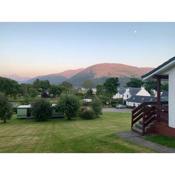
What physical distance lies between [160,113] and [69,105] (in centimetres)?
826

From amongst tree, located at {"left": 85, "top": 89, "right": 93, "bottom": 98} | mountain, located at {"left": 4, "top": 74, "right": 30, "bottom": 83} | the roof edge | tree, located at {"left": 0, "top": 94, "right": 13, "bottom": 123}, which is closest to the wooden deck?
the roof edge

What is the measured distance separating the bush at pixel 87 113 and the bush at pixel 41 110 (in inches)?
69.4

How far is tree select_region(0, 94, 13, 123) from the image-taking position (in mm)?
13492

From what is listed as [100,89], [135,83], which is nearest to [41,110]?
[100,89]

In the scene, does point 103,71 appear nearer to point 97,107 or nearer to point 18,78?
point 97,107

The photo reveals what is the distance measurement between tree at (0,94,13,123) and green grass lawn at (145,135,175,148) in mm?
9085

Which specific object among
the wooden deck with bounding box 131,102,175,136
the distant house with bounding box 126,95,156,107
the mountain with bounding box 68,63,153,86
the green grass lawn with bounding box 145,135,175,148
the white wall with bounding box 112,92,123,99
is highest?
the mountain with bounding box 68,63,153,86

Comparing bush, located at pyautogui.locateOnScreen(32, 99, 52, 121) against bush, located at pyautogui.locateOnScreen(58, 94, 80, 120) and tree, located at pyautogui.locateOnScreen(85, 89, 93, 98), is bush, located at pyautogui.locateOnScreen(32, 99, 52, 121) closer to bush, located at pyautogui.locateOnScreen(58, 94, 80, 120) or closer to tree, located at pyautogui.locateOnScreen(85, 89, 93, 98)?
bush, located at pyautogui.locateOnScreen(58, 94, 80, 120)

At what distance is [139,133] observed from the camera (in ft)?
21.9

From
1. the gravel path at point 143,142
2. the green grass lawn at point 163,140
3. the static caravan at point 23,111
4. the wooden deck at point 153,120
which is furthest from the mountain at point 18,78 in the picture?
the green grass lawn at point 163,140

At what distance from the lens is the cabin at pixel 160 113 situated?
6.17 m

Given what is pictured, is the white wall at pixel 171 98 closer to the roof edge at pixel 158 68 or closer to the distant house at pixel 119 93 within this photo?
the roof edge at pixel 158 68
